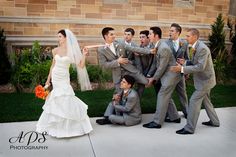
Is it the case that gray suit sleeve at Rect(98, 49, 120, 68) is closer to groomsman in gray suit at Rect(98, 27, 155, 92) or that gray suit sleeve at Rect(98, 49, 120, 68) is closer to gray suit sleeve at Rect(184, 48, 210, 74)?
groomsman in gray suit at Rect(98, 27, 155, 92)

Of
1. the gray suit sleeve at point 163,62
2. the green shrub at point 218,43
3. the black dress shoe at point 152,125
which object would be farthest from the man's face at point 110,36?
the green shrub at point 218,43

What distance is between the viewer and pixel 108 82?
34.1 ft

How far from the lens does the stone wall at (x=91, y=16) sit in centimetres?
1056

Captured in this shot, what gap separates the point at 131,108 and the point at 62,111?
137cm

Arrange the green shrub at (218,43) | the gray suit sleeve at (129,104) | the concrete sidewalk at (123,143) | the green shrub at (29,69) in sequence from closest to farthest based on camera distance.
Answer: the concrete sidewalk at (123,143)
the gray suit sleeve at (129,104)
the green shrub at (29,69)
the green shrub at (218,43)

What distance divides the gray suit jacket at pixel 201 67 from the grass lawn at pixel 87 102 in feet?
6.29

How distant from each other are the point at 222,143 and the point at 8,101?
5017 millimetres

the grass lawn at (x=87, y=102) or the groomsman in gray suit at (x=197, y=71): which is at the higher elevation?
the groomsman in gray suit at (x=197, y=71)

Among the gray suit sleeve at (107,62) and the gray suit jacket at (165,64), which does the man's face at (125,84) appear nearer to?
the gray suit sleeve at (107,62)

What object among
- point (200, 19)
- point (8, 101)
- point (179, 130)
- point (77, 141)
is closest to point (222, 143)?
point (179, 130)

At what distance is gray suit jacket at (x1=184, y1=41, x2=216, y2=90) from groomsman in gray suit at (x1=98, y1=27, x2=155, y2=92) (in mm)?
986

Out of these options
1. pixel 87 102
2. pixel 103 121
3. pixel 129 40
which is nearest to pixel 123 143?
pixel 103 121

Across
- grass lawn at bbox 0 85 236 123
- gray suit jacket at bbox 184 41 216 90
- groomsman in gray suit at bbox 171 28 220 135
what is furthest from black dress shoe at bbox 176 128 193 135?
grass lawn at bbox 0 85 236 123

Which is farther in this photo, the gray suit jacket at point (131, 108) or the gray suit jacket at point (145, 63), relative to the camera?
the gray suit jacket at point (145, 63)
